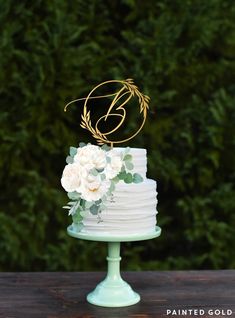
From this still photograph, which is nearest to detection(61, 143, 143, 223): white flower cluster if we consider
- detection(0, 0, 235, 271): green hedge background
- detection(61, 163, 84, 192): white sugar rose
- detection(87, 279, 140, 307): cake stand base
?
detection(61, 163, 84, 192): white sugar rose

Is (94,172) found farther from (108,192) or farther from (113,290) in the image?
(113,290)

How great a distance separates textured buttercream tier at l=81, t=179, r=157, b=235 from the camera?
1.54 metres

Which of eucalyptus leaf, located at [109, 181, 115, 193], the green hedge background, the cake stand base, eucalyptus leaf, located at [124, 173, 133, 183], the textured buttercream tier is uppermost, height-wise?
the green hedge background

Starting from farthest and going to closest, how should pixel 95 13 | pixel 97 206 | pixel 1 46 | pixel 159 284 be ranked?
pixel 95 13
pixel 1 46
pixel 159 284
pixel 97 206

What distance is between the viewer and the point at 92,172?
4.91 ft

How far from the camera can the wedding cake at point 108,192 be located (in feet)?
4.92

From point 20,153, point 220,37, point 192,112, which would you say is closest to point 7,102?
point 20,153

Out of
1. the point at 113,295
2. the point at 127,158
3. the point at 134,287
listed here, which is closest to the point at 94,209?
the point at 127,158

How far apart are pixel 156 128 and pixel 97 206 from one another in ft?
4.19

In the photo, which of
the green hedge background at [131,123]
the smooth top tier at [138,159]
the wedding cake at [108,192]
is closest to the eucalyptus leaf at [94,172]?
the wedding cake at [108,192]

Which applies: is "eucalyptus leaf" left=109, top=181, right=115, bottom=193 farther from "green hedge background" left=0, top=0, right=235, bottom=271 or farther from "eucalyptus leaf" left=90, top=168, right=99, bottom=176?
"green hedge background" left=0, top=0, right=235, bottom=271

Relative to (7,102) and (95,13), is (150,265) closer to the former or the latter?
(7,102)

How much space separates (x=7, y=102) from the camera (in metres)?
2.70

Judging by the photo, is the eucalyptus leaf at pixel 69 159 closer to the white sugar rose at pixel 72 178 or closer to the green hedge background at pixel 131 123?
the white sugar rose at pixel 72 178
